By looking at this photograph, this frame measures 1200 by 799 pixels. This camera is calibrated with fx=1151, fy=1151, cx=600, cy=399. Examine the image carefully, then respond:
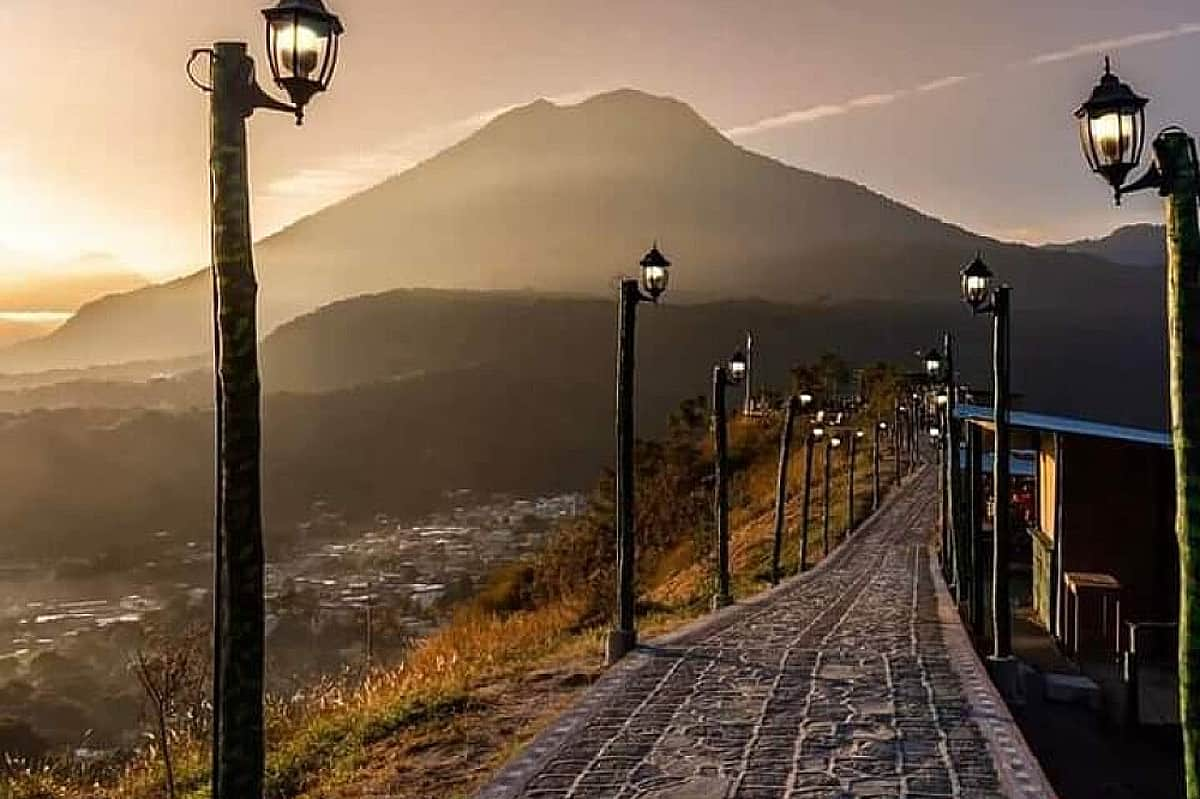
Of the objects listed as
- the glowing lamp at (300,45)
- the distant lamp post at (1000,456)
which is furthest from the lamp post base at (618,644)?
the glowing lamp at (300,45)

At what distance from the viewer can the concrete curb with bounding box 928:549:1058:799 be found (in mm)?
6844

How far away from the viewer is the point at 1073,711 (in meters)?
14.5

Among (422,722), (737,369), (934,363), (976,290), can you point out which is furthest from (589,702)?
(934,363)

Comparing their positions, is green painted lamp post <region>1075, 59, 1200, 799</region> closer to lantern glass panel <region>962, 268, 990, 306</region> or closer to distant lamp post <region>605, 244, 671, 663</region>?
distant lamp post <region>605, 244, 671, 663</region>

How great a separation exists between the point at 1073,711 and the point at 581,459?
68.5 metres

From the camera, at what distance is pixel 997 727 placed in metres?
8.31

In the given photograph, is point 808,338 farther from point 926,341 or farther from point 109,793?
point 109,793

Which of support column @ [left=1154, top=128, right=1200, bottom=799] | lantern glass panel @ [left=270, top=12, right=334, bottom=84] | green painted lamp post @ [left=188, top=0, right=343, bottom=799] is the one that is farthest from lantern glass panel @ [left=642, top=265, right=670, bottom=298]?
lantern glass panel @ [left=270, top=12, right=334, bottom=84]

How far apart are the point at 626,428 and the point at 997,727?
4.97 m

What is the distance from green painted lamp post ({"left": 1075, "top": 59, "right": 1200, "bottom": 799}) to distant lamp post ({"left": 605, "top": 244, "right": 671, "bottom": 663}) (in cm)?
658

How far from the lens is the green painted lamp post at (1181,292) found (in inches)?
191

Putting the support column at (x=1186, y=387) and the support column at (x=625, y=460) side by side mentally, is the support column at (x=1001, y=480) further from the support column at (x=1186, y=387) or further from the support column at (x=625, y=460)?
the support column at (x=1186, y=387)

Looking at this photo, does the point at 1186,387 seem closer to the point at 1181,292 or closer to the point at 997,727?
the point at 1181,292

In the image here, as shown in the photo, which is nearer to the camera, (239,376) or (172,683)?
(239,376)
